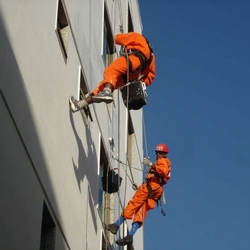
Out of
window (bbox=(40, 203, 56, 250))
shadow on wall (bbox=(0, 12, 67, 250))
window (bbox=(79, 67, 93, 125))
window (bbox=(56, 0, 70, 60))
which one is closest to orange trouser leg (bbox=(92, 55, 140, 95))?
window (bbox=(56, 0, 70, 60))

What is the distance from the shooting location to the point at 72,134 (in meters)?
9.25

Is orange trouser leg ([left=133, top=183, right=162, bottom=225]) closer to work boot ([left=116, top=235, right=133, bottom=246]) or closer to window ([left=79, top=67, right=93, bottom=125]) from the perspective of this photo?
work boot ([left=116, top=235, right=133, bottom=246])

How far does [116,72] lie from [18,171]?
127 inches

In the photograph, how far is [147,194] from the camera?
1141cm

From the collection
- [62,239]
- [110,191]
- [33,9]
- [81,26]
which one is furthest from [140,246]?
[33,9]

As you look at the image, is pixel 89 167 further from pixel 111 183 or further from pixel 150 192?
pixel 150 192

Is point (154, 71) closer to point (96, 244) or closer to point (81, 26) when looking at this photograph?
point (81, 26)

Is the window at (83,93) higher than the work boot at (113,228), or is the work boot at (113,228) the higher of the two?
the window at (83,93)

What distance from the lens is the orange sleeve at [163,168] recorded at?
445 inches

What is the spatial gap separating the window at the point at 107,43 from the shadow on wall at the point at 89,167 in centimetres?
300

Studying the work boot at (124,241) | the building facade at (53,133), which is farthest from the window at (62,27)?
the work boot at (124,241)

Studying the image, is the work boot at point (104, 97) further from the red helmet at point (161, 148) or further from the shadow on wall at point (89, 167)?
the red helmet at point (161, 148)

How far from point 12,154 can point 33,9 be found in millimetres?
2182

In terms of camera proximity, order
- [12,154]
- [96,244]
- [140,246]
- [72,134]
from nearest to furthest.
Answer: [12,154] → [72,134] → [96,244] → [140,246]
